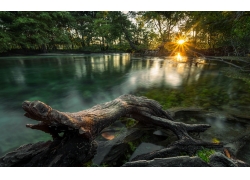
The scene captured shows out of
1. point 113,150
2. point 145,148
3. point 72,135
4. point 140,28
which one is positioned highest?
point 140,28

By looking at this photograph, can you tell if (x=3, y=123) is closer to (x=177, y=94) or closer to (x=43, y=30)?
(x=177, y=94)

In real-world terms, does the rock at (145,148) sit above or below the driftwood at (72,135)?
below

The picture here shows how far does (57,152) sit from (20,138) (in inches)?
113

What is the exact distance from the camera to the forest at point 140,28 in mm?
7259

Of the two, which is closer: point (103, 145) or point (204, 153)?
point (204, 153)

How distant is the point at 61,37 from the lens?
35594 millimetres

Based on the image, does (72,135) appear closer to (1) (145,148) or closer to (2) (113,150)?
(2) (113,150)

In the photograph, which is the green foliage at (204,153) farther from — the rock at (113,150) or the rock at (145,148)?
the rock at (113,150)

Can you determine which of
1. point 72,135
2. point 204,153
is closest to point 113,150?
point 72,135

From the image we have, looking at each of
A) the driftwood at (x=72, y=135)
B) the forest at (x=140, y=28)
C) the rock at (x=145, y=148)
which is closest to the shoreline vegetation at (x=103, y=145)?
the driftwood at (x=72, y=135)

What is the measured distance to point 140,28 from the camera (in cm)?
1711

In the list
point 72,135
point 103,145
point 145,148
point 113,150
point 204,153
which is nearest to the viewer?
point 72,135

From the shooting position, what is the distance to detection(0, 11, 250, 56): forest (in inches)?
286
